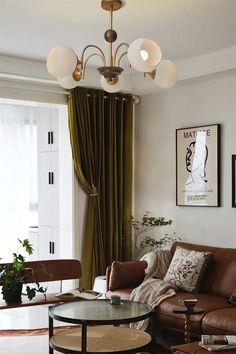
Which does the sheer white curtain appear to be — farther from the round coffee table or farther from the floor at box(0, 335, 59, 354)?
the round coffee table

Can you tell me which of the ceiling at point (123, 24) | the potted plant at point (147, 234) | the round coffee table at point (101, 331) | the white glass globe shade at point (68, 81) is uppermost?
the ceiling at point (123, 24)

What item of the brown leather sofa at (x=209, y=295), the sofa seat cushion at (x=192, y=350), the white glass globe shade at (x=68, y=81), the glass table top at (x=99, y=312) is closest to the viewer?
the sofa seat cushion at (x=192, y=350)

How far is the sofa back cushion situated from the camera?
4949 millimetres

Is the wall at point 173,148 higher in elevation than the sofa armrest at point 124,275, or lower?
higher

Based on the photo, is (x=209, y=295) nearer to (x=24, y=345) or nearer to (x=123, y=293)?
(x=123, y=293)

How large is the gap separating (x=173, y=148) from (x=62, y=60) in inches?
117

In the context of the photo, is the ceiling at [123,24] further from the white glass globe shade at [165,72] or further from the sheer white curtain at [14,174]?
the sheer white curtain at [14,174]

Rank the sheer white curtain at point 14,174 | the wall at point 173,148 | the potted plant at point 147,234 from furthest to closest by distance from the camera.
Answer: the sheer white curtain at point 14,174 → the potted plant at point 147,234 → the wall at point 173,148

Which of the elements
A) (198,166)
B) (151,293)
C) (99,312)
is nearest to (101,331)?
(99,312)

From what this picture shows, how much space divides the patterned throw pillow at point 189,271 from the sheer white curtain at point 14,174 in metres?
3.33

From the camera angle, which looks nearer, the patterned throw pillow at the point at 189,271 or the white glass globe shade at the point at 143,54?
the white glass globe shade at the point at 143,54

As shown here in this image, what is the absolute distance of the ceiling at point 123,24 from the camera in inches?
160

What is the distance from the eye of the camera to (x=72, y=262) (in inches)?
211

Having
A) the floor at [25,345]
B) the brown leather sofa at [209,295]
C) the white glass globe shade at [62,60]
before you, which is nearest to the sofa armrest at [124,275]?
the brown leather sofa at [209,295]
